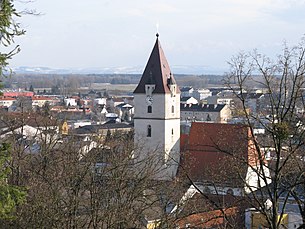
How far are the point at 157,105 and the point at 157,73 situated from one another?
1538 mm

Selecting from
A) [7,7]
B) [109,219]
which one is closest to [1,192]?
[7,7]

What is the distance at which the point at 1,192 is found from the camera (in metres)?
8.59

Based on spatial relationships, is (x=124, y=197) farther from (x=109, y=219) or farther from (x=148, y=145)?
(x=148, y=145)

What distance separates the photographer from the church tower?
3338 centimetres

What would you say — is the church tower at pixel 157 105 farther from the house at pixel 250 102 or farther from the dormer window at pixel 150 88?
the house at pixel 250 102

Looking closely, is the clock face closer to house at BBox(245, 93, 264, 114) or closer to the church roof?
the church roof

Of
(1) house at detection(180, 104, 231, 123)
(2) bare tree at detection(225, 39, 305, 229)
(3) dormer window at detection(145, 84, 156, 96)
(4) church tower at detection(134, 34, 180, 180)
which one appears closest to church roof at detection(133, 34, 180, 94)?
(4) church tower at detection(134, 34, 180, 180)

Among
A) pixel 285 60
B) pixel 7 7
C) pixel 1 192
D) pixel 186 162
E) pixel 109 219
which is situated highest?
pixel 7 7

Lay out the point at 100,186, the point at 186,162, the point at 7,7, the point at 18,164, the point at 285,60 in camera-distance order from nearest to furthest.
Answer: the point at 7,7 → the point at 285,60 → the point at 100,186 → the point at 18,164 → the point at 186,162

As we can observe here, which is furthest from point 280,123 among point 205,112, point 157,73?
point 205,112

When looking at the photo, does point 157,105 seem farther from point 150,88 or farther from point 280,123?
point 280,123

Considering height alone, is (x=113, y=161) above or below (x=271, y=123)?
below

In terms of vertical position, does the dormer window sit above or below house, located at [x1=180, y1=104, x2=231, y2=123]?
above

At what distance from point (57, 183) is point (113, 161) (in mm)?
1663
